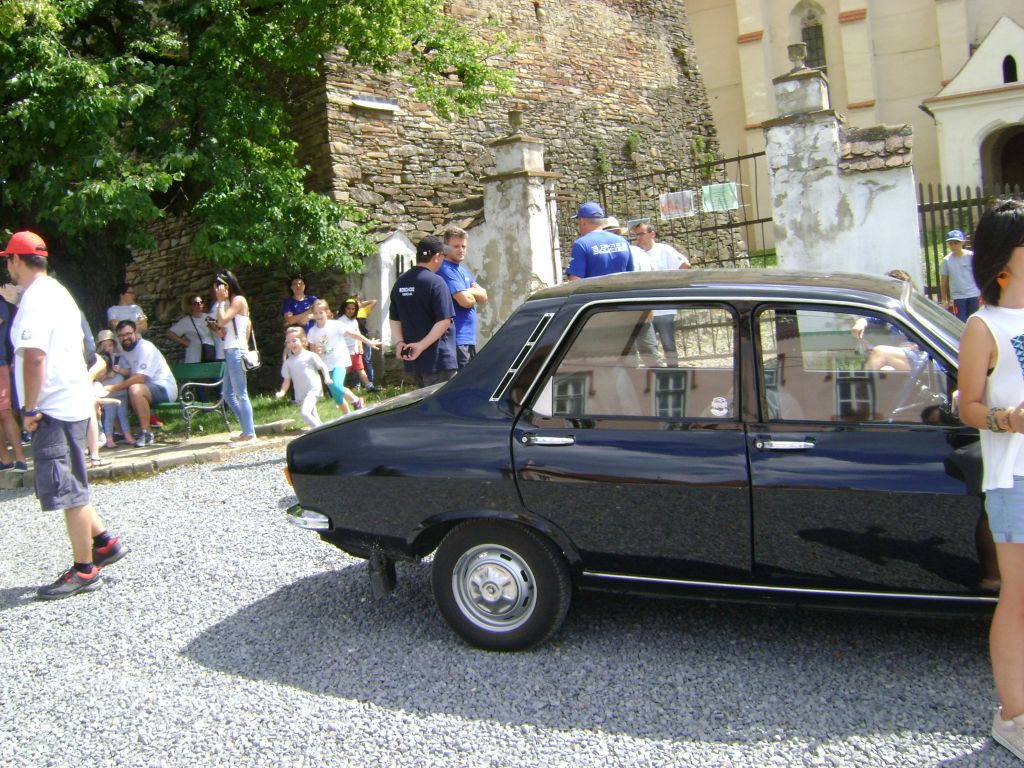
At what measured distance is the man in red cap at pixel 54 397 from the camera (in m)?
5.14

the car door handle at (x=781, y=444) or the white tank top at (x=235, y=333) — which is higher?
the white tank top at (x=235, y=333)

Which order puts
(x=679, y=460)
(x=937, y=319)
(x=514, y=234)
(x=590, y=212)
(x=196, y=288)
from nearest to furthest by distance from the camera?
(x=679, y=460), (x=937, y=319), (x=590, y=212), (x=514, y=234), (x=196, y=288)

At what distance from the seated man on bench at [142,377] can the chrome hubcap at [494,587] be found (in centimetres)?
722

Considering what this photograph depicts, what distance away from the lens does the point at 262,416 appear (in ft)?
38.5

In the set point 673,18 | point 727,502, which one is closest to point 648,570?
point 727,502

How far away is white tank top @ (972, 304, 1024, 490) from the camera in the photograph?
9.74 feet

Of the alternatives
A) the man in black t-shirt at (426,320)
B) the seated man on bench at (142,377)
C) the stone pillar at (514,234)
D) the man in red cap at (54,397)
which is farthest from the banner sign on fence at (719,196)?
the man in red cap at (54,397)

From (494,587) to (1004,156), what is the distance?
28.8 m

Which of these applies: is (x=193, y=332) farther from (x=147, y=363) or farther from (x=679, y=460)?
(x=679, y=460)

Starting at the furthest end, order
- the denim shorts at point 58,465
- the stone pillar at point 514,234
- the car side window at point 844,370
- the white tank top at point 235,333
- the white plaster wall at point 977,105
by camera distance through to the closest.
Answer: the white plaster wall at point 977,105, the stone pillar at point 514,234, the white tank top at point 235,333, the denim shorts at point 58,465, the car side window at point 844,370

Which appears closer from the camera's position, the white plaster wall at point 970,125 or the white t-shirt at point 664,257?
the white t-shirt at point 664,257

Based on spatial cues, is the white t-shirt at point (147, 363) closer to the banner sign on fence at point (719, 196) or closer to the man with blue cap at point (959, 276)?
the banner sign on fence at point (719, 196)

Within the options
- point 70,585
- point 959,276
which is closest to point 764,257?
point 959,276

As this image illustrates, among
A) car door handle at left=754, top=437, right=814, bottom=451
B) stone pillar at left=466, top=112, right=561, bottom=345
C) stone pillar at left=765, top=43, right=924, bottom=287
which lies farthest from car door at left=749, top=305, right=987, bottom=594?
stone pillar at left=466, top=112, right=561, bottom=345
